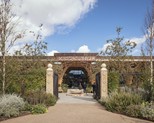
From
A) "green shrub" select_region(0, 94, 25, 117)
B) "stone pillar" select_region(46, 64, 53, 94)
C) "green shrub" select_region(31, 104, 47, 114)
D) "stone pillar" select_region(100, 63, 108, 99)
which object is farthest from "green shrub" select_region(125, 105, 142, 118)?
"stone pillar" select_region(46, 64, 53, 94)

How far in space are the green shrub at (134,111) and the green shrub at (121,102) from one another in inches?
20.2

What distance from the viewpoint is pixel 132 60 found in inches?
1067

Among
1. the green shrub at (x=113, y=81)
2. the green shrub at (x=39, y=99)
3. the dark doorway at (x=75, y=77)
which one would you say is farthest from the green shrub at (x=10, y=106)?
the dark doorway at (x=75, y=77)

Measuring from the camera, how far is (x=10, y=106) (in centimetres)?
1044

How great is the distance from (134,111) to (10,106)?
490cm

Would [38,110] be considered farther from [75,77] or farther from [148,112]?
[75,77]

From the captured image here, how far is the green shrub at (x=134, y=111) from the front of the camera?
10219 millimetres

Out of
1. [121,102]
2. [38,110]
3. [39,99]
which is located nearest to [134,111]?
[121,102]

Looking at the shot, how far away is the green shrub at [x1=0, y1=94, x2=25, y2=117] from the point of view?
32.9 ft

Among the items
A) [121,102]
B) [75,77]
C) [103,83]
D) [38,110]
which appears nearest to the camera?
[38,110]

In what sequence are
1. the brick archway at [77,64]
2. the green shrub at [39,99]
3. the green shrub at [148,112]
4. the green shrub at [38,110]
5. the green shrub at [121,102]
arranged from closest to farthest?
1. the green shrub at [148,112]
2. the green shrub at [38,110]
3. the green shrub at [121,102]
4. the green shrub at [39,99]
5. the brick archway at [77,64]

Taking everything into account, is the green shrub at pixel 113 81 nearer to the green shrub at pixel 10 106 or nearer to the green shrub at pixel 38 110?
the green shrub at pixel 38 110

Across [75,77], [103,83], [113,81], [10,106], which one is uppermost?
[75,77]

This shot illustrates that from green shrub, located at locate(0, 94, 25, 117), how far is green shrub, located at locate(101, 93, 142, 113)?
3993mm
